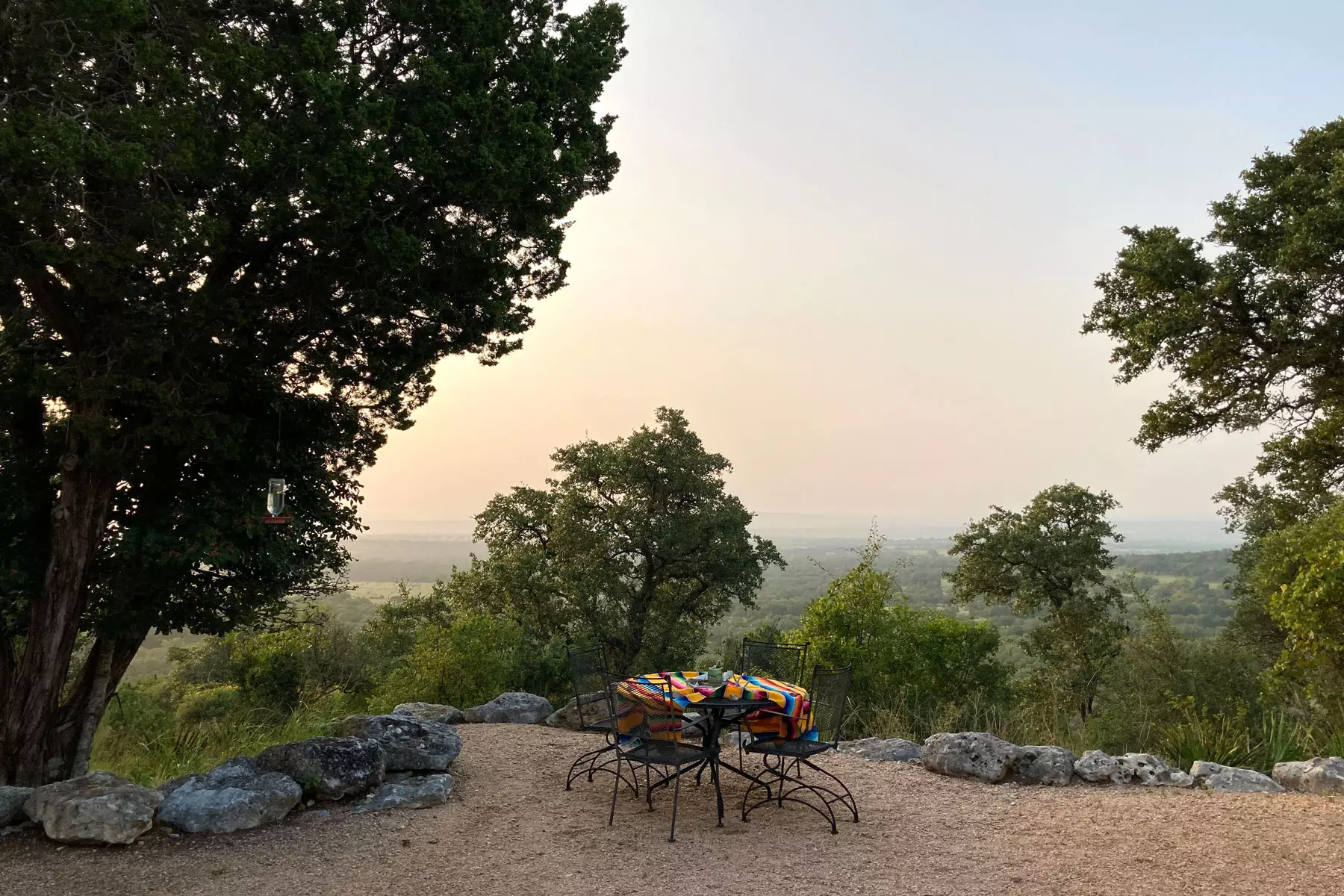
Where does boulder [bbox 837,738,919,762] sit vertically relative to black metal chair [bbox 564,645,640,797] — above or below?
below

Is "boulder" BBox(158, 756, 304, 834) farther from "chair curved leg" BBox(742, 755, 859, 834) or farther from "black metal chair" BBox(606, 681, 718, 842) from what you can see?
"chair curved leg" BBox(742, 755, 859, 834)

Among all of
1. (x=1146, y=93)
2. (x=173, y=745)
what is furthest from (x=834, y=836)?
(x=1146, y=93)

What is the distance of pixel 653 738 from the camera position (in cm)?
484

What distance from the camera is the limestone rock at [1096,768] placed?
5902 mm

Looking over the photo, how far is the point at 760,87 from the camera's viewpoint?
10672mm

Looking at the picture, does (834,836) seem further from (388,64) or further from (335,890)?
(388,64)

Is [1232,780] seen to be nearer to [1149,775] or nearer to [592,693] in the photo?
[1149,775]

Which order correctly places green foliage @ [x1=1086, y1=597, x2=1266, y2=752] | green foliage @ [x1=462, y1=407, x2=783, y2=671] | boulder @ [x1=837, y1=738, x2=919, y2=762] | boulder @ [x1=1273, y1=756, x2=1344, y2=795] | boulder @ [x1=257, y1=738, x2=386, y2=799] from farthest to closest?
1. green foliage @ [x1=462, y1=407, x2=783, y2=671]
2. green foliage @ [x1=1086, y1=597, x2=1266, y2=752]
3. boulder @ [x1=837, y1=738, x2=919, y2=762]
4. boulder @ [x1=1273, y1=756, x2=1344, y2=795]
5. boulder @ [x1=257, y1=738, x2=386, y2=799]

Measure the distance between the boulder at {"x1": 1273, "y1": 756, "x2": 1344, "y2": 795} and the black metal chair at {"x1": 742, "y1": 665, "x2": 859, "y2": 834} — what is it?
3.63m

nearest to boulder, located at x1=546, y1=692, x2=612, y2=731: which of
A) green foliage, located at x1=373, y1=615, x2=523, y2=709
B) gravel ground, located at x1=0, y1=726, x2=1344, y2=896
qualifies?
green foliage, located at x1=373, y1=615, x2=523, y2=709

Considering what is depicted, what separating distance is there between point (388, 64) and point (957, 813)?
718cm

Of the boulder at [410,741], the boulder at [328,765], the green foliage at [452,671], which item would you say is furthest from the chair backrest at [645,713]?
the green foliage at [452,671]

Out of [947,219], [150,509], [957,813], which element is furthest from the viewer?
[947,219]

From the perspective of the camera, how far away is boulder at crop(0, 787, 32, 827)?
4551mm
